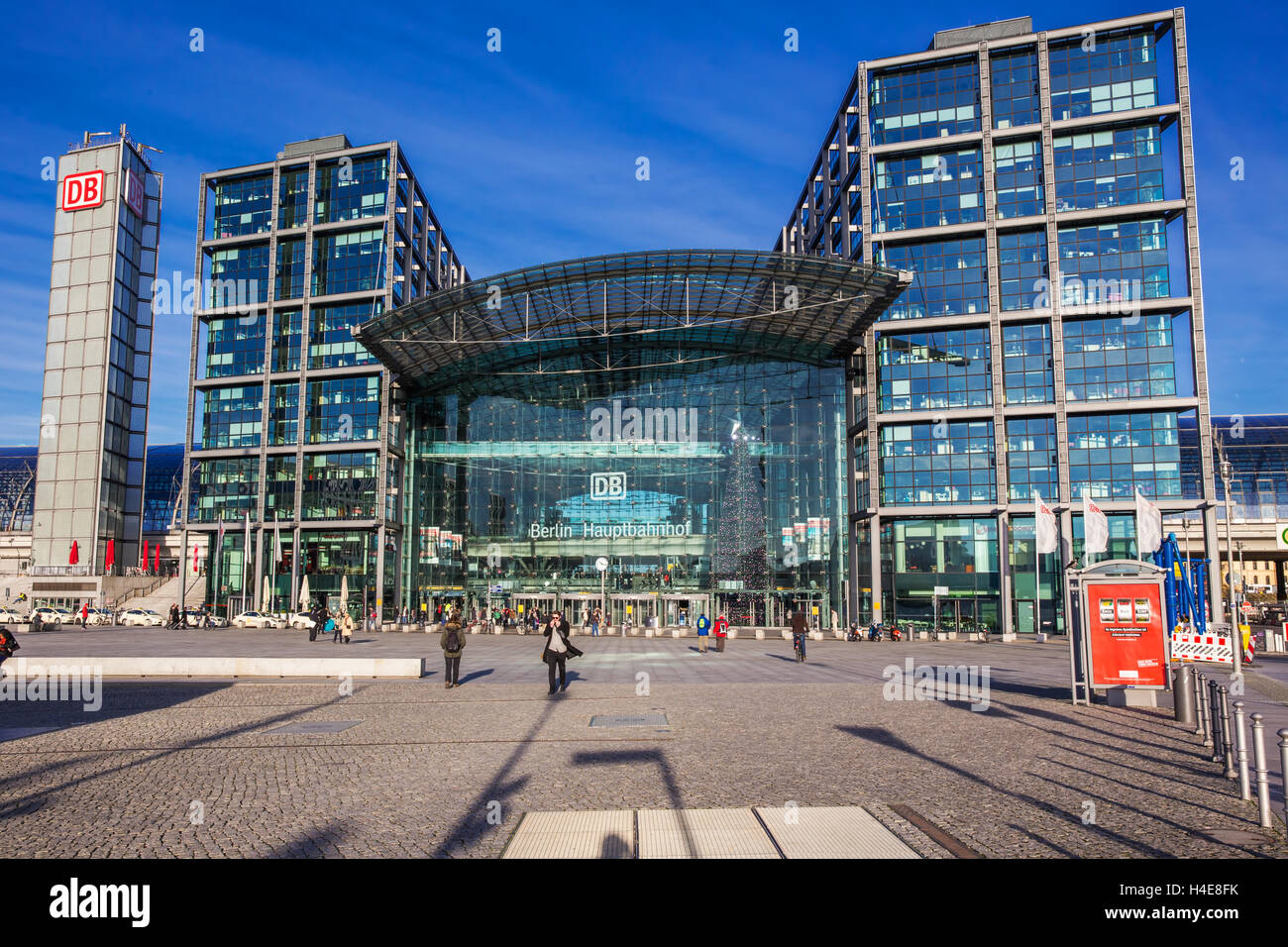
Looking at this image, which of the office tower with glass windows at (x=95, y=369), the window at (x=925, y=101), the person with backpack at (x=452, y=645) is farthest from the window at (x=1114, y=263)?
the office tower with glass windows at (x=95, y=369)

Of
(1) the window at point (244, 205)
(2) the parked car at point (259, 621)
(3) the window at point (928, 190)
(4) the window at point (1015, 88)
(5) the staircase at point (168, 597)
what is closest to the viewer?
(4) the window at point (1015, 88)

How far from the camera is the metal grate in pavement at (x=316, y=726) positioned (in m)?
13.4

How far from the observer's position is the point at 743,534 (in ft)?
194

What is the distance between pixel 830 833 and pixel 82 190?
93.3 meters

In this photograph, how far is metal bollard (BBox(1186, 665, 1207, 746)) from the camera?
1280 cm

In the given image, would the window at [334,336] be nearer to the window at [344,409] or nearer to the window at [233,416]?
the window at [344,409]

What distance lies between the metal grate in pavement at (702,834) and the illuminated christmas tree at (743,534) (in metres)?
51.3

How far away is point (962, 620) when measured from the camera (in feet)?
174

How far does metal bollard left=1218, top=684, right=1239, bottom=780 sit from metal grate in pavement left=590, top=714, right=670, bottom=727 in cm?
748

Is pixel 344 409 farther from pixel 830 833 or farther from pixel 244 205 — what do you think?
pixel 830 833

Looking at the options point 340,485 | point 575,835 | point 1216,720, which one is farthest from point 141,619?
point 1216,720
